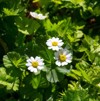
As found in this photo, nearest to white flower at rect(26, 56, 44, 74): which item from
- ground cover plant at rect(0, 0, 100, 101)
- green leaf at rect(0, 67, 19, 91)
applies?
ground cover plant at rect(0, 0, 100, 101)

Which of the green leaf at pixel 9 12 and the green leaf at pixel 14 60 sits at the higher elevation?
the green leaf at pixel 9 12

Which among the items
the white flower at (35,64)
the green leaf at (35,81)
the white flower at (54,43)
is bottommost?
the green leaf at (35,81)

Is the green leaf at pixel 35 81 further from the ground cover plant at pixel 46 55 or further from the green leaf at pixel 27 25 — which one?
the green leaf at pixel 27 25

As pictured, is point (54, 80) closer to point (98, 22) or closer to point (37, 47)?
point (37, 47)

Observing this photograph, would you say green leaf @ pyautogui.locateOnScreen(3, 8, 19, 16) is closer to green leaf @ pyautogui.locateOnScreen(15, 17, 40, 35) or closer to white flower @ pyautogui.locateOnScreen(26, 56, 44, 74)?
green leaf @ pyautogui.locateOnScreen(15, 17, 40, 35)

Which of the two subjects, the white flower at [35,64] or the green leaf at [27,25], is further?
the green leaf at [27,25]

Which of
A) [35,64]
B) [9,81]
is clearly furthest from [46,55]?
[9,81]

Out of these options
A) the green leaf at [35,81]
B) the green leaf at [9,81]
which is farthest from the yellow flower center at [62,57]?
the green leaf at [9,81]
